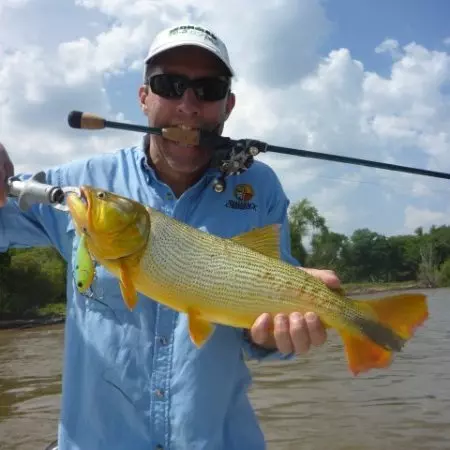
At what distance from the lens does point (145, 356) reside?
3385 mm

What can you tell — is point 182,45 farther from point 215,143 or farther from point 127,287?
point 127,287

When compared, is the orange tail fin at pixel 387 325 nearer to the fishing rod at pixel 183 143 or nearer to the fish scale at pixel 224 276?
the fish scale at pixel 224 276

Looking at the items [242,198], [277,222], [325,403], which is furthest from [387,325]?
[325,403]

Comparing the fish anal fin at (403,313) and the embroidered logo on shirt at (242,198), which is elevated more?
the embroidered logo on shirt at (242,198)

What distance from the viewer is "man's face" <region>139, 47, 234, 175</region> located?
12.3ft

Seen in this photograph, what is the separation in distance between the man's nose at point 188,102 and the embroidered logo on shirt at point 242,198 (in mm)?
585

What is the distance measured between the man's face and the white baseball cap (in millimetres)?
68

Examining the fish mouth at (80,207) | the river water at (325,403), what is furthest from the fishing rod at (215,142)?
the river water at (325,403)

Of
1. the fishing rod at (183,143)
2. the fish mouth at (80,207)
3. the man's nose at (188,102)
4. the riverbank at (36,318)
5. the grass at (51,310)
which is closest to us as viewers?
the fish mouth at (80,207)

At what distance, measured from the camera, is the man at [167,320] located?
132 inches

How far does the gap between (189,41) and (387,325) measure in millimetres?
2126

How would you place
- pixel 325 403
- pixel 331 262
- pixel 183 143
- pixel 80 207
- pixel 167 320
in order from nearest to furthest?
pixel 80 207
pixel 167 320
pixel 183 143
pixel 325 403
pixel 331 262

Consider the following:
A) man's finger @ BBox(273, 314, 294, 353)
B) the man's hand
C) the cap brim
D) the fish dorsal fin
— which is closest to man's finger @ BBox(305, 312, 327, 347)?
the man's hand

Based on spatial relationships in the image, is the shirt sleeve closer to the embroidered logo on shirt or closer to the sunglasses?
the embroidered logo on shirt
